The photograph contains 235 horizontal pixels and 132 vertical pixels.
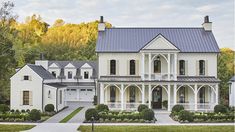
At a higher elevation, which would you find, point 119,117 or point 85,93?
point 85,93

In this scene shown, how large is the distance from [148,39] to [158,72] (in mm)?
3851

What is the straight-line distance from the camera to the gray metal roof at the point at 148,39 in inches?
1576

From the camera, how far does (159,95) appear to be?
40031mm

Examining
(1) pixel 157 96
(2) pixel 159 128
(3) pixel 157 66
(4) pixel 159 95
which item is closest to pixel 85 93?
(1) pixel 157 96

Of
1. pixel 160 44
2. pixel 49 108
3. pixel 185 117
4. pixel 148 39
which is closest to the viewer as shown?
pixel 185 117

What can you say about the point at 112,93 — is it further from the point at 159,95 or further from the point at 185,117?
the point at 185,117

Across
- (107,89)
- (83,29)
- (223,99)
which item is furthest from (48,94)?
(83,29)

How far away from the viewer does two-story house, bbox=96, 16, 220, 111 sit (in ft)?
125

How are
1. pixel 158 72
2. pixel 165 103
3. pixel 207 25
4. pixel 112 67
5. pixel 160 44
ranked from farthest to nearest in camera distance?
pixel 207 25
pixel 112 67
pixel 158 72
pixel 165 103
pixel 160 44

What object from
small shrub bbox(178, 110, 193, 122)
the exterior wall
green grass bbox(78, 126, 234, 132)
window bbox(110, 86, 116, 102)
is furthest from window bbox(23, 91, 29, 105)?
small shrub bbox(178, 110, 193, 122)

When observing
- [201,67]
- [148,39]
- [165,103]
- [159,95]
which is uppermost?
[148,39]

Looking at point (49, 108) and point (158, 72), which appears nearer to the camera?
point (49, 108)

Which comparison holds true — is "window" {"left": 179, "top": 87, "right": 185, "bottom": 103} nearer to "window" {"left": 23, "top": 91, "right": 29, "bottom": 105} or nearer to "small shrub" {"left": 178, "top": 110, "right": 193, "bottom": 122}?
"small shrub" {"left": 178, "top": 110, "right": 193, "bottom": 122}

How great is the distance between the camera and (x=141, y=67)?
129ft
